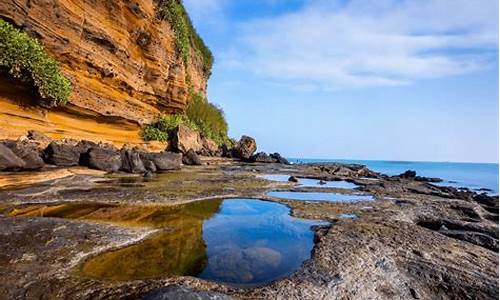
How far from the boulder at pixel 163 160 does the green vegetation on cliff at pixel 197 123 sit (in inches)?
169

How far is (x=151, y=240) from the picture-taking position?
6.13 m

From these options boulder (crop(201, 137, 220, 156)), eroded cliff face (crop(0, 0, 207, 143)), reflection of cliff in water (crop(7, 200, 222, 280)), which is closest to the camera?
reflection of cliff in water (crop(7, 200, 222, 280))

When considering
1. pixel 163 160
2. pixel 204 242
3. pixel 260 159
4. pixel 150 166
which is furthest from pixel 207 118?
pixel 204 242

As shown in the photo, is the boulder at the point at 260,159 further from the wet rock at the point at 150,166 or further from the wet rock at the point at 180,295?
the wet rock at the point at 180,295

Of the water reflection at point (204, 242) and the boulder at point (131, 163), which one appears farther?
the boulder at point (131, 163)

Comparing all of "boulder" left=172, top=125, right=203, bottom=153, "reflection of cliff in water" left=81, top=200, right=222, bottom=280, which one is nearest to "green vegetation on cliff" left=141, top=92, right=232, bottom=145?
"boulder" left=172, top=125, right=203, bottom=153

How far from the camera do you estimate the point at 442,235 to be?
7344mm

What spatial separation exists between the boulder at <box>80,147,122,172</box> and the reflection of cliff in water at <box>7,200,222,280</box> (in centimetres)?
782

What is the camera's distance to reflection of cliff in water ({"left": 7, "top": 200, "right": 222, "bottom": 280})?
4793mm

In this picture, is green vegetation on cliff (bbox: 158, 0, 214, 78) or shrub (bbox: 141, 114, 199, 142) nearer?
shrub (bbox: 141, 114, 199, 142)

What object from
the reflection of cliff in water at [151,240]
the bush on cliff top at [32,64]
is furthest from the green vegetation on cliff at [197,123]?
the reflection of cliff in water at [151,240]

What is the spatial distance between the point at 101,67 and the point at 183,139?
10.0 meters

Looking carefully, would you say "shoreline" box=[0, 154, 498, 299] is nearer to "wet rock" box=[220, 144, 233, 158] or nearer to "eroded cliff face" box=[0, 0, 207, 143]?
"eroded cliff face" box=[0, 0, 207, 143]

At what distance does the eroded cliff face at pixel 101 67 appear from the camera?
15.2 m
